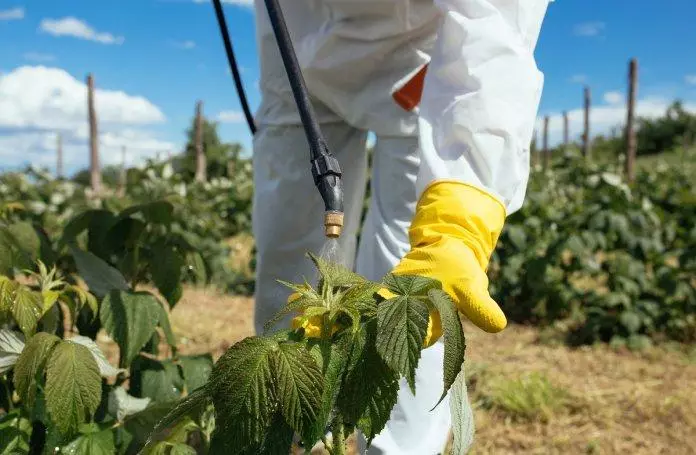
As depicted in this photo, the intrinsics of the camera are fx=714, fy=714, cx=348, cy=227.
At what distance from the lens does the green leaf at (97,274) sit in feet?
4.87

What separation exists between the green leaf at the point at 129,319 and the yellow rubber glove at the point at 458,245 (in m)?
0.58

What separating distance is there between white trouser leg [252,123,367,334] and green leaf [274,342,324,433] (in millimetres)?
1159

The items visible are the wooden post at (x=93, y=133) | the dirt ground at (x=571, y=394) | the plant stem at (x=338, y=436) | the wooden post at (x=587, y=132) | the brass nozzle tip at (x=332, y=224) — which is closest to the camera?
the plant stem at (x=338, y=436)

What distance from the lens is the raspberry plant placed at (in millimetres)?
814

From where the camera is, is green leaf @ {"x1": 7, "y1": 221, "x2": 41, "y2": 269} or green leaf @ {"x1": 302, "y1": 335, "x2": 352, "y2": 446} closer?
green leaf @ {"x1": 302, "y1": 335, "x2": 352, "y2": 446}

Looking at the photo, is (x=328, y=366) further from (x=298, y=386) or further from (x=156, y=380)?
(x=156, y=380)

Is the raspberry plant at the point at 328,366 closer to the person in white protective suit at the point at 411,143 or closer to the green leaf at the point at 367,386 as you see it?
the green leaf at the point at 367,386

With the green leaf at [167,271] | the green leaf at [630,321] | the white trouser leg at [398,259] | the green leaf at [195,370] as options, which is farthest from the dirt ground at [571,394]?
the green leaf at [167,271]

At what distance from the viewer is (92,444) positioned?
124 cm

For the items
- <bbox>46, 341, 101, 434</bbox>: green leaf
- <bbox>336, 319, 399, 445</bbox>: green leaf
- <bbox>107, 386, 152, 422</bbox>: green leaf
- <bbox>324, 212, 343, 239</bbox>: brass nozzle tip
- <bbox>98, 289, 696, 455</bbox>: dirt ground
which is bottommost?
<bbox>98, 289, 696, 455</bbox>: dirt ground

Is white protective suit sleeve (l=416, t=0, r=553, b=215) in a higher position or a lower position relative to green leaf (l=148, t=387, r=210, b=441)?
higher

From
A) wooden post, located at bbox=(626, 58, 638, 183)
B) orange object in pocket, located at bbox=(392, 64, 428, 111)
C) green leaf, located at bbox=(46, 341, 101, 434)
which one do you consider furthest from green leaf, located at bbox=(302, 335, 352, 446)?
wooden post, located at bbox=(626, 58, 638, 183)

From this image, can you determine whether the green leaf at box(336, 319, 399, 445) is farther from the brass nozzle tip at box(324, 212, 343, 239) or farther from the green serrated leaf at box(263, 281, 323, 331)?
the brass nozzle tip at box(324, 212, 343, 239)

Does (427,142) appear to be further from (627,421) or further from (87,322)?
(627,421)
